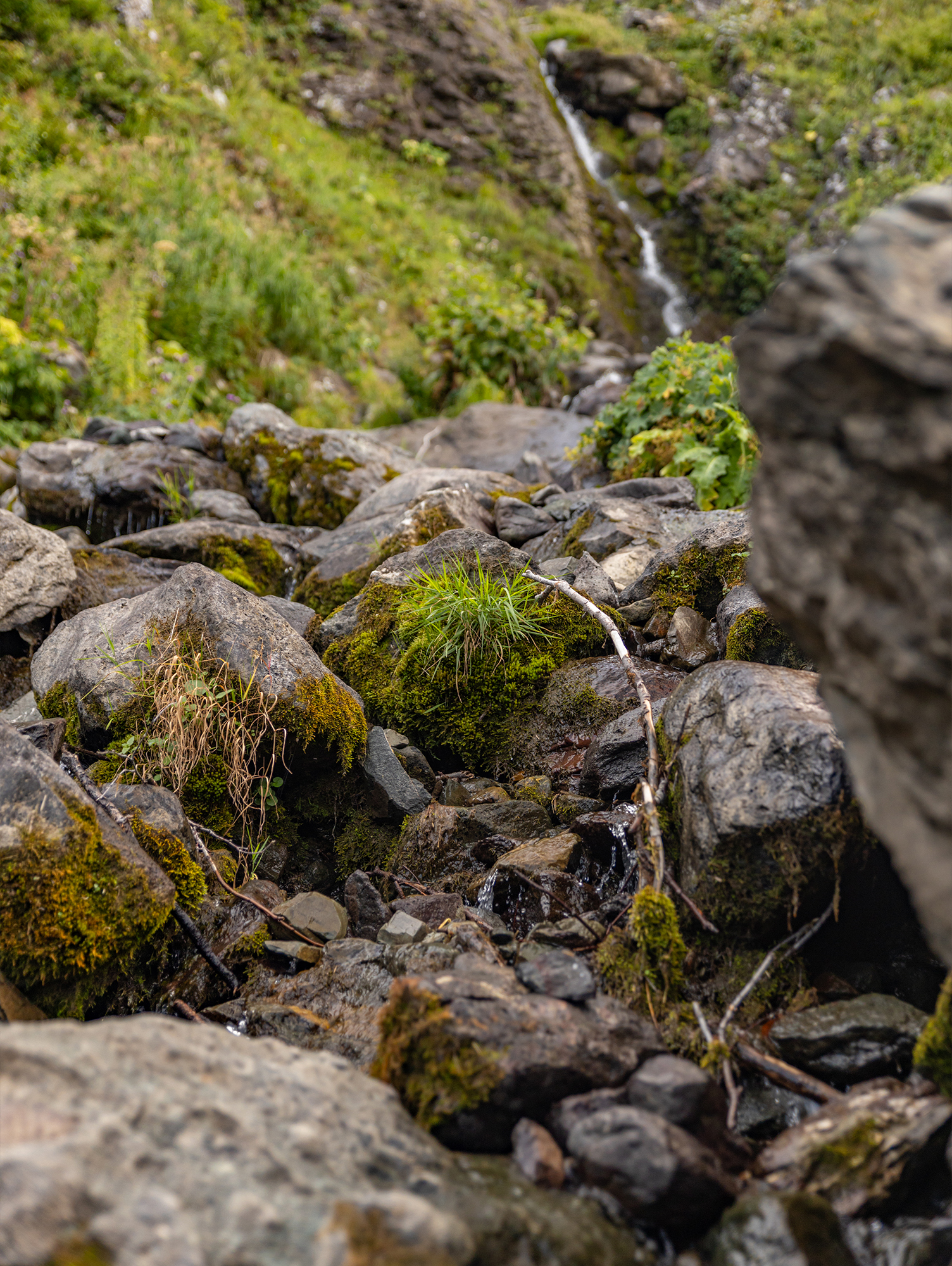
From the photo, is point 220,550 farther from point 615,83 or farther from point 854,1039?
point 615,83

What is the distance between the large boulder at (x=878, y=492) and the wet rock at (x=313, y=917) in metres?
2.42

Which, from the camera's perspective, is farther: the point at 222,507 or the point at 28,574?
the point at 222,507

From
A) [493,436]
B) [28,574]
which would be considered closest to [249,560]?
[28,574]

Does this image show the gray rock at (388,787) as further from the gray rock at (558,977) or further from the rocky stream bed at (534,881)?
the gray rock at (558,977)

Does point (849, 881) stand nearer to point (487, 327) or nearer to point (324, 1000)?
point (324, 1000)

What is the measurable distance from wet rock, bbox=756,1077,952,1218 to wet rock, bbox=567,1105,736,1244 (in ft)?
0.68

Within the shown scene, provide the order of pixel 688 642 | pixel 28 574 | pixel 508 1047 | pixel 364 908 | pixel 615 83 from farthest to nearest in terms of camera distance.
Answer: pixel 615 83 → pixel 28 574 → pixel 688 642 → pixel 364 908 → pixel 508 1047

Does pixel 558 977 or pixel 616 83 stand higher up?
pixel 616 83

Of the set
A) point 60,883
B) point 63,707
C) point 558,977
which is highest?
point 558,977

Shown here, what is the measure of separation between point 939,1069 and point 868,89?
23749 millimetres

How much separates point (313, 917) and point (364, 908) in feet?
0.76

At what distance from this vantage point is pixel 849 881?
2512 mm

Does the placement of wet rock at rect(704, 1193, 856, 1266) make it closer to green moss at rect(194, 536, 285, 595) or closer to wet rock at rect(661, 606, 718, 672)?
wet rock at rect(661, 606, 718, 672)

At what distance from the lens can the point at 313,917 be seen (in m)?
3.26
